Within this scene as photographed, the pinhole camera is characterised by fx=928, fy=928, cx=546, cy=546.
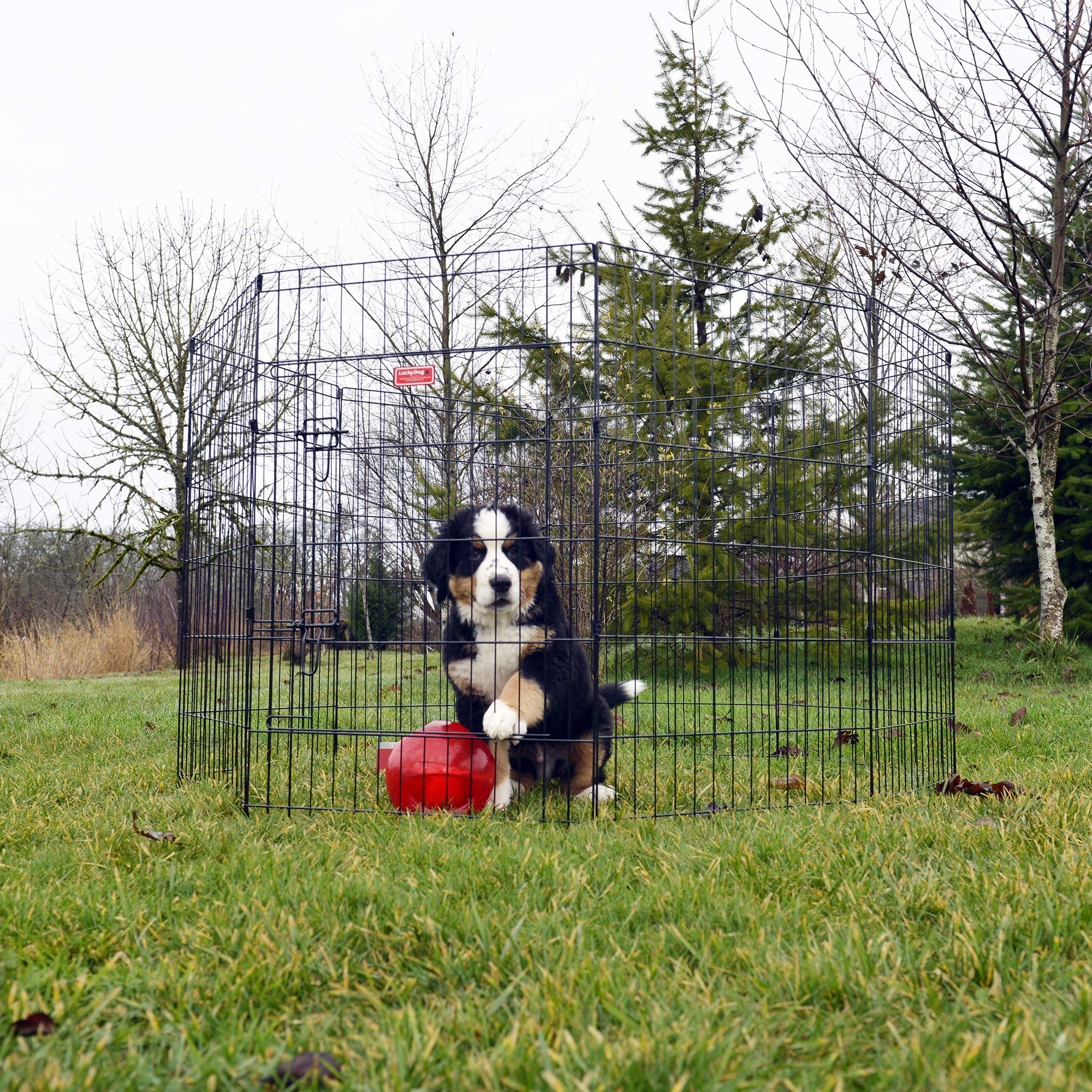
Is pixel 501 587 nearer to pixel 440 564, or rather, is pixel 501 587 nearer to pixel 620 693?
pixel 440 564

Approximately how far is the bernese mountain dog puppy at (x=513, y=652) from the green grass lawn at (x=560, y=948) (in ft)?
1.51

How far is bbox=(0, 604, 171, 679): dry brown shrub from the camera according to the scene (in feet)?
43.9

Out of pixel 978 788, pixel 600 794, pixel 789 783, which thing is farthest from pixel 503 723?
pixel 978 788

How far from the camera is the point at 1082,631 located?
34.7 ft

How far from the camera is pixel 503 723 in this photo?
3.64 metres

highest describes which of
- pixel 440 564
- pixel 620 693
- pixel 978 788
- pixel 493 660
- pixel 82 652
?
pixel 440 564

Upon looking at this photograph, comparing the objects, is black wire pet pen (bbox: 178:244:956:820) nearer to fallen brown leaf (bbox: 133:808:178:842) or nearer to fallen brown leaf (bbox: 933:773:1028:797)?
fallen brown leaf (bbox: 933:773:1028:797)

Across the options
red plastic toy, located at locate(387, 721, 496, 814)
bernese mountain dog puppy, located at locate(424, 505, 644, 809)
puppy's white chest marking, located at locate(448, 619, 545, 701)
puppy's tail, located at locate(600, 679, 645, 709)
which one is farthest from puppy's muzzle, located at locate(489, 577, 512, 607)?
puppy's tail, located at locate(600, 679, 645, 709)

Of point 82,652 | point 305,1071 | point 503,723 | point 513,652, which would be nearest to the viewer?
point 305,1071

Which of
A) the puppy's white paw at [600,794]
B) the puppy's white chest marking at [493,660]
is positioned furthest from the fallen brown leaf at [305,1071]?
the puppy's white paw at [600,794]

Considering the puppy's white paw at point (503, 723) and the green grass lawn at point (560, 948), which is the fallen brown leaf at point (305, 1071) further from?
the puppy's white paw at point (503, 723)

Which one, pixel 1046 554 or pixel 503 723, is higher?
pixel 1046 554

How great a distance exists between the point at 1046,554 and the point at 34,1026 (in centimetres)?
1017

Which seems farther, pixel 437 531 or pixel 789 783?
pixel 437 531
